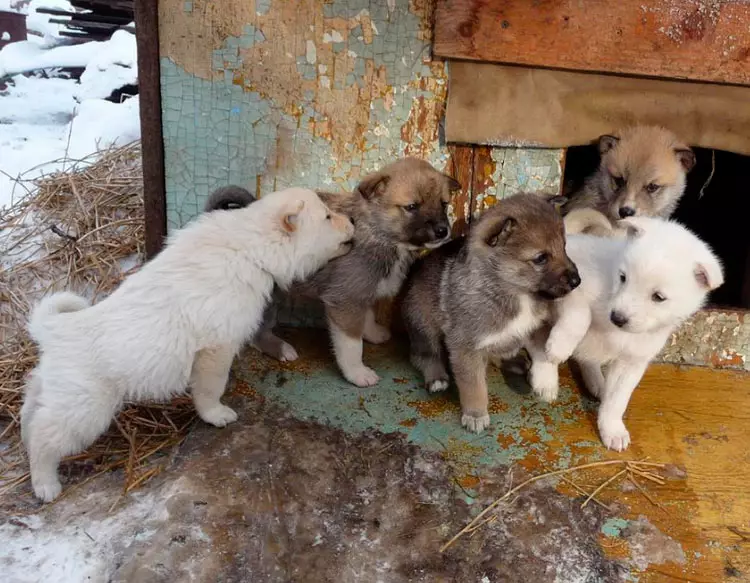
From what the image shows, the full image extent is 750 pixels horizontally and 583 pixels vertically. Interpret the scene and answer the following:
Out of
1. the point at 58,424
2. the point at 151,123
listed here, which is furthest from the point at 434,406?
the point at 151,123

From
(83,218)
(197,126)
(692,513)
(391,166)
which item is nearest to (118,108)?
(83,218)

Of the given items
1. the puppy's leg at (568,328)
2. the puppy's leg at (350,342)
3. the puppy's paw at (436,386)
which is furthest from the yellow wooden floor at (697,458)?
the puppy's leg at (350,342)

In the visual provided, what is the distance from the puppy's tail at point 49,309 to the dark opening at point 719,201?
4214mm

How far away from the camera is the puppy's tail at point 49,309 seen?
3232 mm

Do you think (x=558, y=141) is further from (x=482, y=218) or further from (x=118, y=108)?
(x=118, y=108)

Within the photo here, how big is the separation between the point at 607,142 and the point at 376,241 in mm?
1632

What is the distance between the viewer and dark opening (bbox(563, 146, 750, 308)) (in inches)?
236

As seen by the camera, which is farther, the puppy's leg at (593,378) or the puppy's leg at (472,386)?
the puppy's leg at (593,378)

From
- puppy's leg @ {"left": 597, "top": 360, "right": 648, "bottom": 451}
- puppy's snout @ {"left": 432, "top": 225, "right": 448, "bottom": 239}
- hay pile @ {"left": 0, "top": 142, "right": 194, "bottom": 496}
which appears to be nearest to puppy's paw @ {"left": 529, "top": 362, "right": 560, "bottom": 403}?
puppy's leg @ {"left": 597, "top": 360, "right": 648, "bottom": 451}

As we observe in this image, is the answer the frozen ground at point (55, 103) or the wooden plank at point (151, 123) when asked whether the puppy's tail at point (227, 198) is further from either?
the frozen ground at point (55, 103)

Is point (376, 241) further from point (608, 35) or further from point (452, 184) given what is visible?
point (608, 35)

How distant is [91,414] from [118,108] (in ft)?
17.3

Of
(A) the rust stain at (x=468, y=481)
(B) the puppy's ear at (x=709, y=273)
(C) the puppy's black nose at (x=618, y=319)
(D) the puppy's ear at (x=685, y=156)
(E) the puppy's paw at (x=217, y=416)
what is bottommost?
(A) the rust stain at (x=468, y=481)

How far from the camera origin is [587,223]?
411cm
